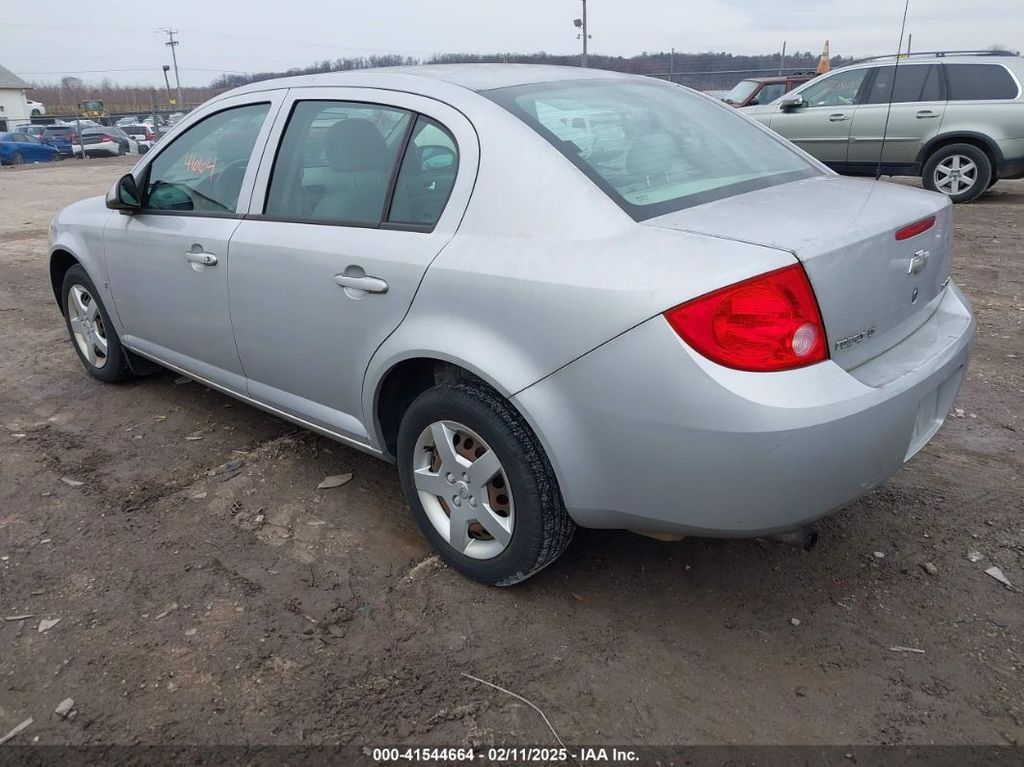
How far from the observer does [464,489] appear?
8.84ft

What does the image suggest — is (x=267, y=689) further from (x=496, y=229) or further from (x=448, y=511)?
(x=496, y=229)

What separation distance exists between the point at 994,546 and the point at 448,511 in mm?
1936

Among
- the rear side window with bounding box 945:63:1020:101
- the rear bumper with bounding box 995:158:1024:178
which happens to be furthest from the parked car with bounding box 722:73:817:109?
the rear bumper with bounding box 995:158:1024:178

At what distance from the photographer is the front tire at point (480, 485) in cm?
246

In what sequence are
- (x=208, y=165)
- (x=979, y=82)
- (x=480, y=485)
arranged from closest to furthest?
Result: 1. (x=480, y=485)
2. (x=208, y=165)
3. (x=979, y=82)

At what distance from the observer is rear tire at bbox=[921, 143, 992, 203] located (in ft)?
32.9

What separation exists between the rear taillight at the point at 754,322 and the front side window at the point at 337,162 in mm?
1265

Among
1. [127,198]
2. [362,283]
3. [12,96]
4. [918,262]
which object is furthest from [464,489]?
[12,96]

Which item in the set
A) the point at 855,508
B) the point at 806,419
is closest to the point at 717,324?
the point at 806,419

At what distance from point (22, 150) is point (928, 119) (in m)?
25.9

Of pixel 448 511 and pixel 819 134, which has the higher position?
pixel 819 134

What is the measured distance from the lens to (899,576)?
2.79 m

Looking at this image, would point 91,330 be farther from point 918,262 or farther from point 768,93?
point 768,93

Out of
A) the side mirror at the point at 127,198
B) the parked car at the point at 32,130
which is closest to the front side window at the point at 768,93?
the side mirror at the point at 127,198
